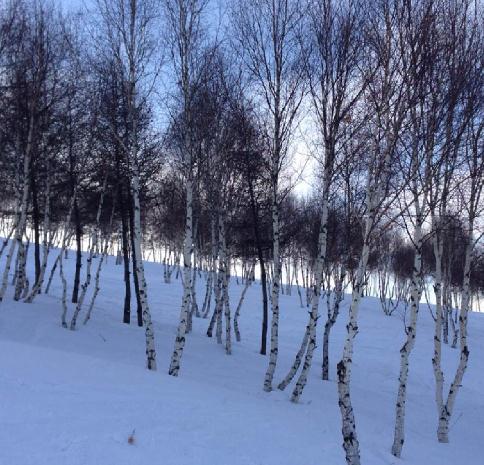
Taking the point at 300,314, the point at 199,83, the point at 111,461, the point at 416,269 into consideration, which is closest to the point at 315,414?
the point at 416,269

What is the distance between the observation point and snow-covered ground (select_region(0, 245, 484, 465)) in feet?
18.0

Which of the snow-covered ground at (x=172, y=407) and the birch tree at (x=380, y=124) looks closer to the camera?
the snow-covered ground at (x=172, y=407)

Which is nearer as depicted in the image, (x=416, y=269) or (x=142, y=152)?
(x=416, y=269)

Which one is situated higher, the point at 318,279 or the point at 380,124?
the point at 380,124

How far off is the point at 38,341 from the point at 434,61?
10.2 m

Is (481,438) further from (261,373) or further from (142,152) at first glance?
(142,152)

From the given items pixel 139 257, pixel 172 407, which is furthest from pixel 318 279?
pixel 172 407

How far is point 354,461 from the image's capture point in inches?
232

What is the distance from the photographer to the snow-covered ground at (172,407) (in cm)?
547

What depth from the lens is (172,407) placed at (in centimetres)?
698

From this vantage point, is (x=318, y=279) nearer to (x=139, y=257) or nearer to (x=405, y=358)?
(x=405, y=358)

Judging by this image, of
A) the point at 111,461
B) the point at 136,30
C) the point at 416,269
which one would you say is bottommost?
the point at 111,461

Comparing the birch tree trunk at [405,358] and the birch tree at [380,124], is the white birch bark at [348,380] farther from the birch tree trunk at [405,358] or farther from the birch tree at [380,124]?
the birch tree trunk at [405,358]

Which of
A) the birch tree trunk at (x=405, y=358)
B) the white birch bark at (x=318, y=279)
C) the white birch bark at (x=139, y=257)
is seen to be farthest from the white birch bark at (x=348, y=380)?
the white birch bark at (x=139, y=257)
